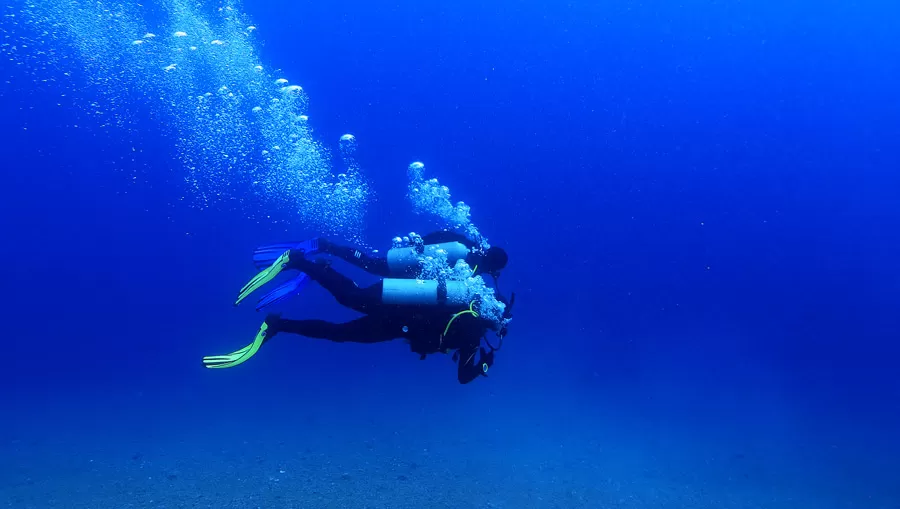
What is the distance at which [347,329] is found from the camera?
621 cm

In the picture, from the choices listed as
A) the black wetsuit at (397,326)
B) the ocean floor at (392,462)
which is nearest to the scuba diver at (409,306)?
the black wetsuit at (397,326)

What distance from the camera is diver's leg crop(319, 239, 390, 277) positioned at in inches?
284

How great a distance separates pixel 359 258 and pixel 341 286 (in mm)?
1219

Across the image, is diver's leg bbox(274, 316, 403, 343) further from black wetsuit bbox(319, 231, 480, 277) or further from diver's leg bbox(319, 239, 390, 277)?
diver's leg bbox(319, 239, 390, 277)

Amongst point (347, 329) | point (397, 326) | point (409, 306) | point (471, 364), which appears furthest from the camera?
point (347, 329)

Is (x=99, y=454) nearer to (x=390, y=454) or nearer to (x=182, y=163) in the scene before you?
(x=390, y=454)

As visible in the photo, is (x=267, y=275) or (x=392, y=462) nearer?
(x=267, y=275)

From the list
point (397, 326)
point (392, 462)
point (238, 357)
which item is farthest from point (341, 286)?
point (392, 462)

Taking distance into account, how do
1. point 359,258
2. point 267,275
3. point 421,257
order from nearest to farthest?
point 421,257 < point 267,275 < point 359,258

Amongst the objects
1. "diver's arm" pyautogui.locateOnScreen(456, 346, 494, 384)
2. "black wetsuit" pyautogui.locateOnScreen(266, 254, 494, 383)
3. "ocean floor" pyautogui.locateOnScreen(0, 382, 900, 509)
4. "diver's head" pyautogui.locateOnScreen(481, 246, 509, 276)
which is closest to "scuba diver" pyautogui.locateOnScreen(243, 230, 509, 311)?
"diver's head" pyautogui.locateOnScreen(481, 246, 509, 276)

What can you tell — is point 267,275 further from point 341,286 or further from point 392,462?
point 392,462

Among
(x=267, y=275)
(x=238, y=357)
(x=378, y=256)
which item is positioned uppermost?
(x=378, y=256)

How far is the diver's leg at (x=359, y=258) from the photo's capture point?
284 inches

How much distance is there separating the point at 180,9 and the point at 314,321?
753 inches
